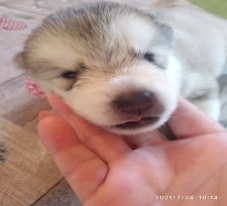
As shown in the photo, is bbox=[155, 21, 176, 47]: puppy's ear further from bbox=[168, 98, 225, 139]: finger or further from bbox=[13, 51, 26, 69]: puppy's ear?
bbox=[13, 51, 26, 69]: puppy's ear

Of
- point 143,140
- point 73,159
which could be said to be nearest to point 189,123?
point 143,140

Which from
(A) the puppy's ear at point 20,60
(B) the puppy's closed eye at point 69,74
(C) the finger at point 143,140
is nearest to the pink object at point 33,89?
(A) the puppy's ear at point 20,60

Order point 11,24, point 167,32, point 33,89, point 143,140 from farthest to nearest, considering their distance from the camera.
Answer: point 11,24
point 33,89
point 167,32
point 143,140

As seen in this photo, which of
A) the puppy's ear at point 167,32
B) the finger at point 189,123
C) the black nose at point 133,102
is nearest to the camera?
the black nose at point 133,102

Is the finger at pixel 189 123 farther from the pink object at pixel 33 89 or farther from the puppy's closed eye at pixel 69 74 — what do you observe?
the pink object at pixel 33 89

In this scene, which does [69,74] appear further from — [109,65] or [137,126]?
[137,126]

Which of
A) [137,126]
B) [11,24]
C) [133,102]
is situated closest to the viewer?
[133,102]

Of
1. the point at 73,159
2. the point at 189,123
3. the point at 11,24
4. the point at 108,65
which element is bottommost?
the point at 11,24

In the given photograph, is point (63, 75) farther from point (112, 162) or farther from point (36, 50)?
point (112, 162)

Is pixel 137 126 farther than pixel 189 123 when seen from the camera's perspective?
No

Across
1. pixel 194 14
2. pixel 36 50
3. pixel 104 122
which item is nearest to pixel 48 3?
pixel 194 14
